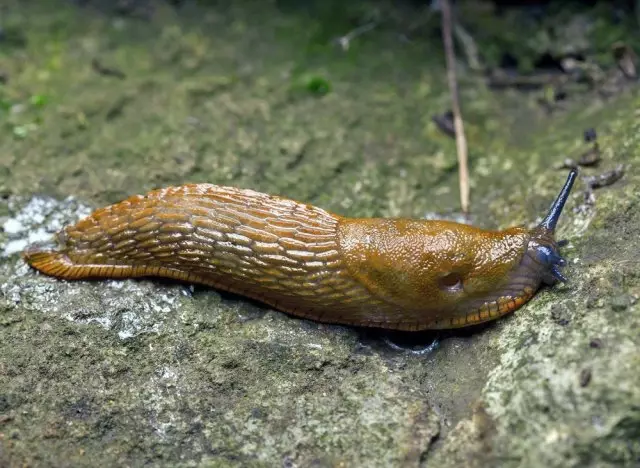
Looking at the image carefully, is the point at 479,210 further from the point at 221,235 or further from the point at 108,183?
the point at 108,183

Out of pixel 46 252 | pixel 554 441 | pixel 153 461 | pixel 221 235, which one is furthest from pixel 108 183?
pixel 554 441

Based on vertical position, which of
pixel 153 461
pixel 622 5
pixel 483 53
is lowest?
pixel 153 461

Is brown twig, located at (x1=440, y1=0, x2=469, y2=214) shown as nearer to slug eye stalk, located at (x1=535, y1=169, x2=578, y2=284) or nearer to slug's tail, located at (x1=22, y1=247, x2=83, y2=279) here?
slug eye stalk, located at (x1=535, y1=169, x2=578, y2=284)

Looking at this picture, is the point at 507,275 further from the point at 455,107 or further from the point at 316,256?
the point at 455,107

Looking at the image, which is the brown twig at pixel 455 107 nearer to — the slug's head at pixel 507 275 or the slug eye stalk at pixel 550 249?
the slug eye stalk at pixel 550 249

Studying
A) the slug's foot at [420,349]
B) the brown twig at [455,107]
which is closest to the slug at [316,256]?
the slug's foot at [420,349]

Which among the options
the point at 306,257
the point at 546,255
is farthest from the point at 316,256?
the point at 546,255
